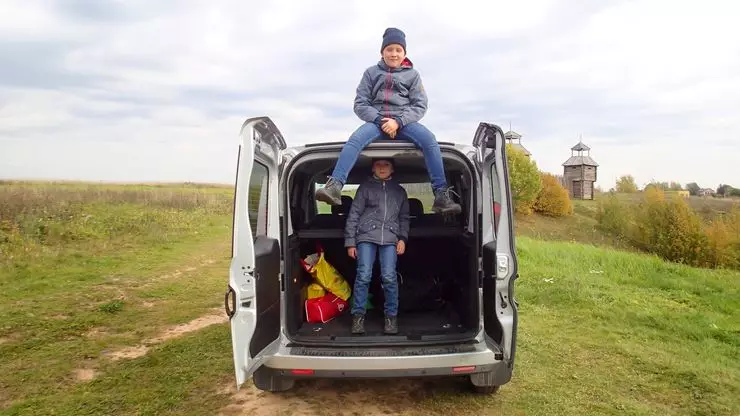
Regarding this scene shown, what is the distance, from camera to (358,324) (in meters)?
4.18

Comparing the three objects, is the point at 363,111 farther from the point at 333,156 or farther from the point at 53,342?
the point at 53,342

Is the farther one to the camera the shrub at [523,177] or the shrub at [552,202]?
the shrub at [552,202]

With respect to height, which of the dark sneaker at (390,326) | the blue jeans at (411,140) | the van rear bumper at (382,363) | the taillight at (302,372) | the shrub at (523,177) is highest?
the shrub at (523,177)

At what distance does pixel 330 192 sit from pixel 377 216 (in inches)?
23.6

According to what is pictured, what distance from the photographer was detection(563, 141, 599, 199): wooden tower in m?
77.1

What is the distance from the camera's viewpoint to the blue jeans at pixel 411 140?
3.91 m

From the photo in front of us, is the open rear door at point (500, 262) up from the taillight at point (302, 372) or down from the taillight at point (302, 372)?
up

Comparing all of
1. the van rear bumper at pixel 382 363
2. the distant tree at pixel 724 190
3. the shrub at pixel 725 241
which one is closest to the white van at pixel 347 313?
the van rear bumper at pixel 382 363

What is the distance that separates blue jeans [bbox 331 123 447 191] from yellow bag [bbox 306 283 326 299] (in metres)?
1.24

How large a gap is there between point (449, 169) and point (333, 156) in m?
1.28

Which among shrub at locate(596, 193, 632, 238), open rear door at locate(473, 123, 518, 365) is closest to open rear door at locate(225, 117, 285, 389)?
open rear door at locate(473, 123, 518, 365)

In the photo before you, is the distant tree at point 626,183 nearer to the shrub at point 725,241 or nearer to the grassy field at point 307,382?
the shrub at point 725,241

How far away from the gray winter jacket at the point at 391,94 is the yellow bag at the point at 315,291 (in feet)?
5.43

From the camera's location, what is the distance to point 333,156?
4.06 metres
